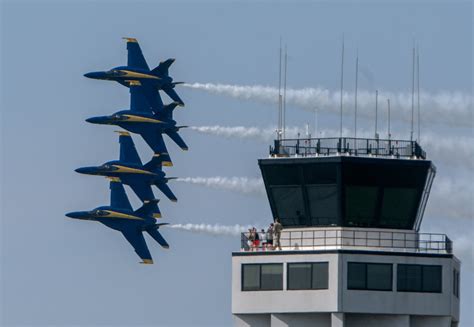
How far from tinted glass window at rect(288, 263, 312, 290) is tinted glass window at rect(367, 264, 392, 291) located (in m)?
2.74

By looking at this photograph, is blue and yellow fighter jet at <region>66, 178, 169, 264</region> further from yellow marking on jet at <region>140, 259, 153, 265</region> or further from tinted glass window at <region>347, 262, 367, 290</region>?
tinted glass window at <region>347, 262, 367, 290</region>

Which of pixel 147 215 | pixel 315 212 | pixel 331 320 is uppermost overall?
pixel 147 215

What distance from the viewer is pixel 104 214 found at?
149 metres

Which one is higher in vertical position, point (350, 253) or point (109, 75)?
point (109, 75)

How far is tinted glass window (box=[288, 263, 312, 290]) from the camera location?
80.7m

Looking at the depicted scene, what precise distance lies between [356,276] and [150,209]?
66249 millimetres

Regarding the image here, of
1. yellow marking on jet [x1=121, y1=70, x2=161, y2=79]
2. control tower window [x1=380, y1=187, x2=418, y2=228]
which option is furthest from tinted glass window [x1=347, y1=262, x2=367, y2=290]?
yellow marking on jet [x1=121, y1=70, x2=161, y2=79]

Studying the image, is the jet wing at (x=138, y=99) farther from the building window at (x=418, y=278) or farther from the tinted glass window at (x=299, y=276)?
the building window at (x=418, y=278)

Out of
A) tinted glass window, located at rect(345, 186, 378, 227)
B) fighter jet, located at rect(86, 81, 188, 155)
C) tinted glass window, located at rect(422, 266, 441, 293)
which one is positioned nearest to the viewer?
tinted glass window, located at rect(422, 266, 441, 293)

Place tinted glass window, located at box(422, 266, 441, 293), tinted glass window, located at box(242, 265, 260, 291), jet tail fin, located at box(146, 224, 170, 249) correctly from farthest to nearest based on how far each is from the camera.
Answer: jet tail fin, located at box(146, 224, 170, 249)
tinted glass window, located at box(242, 265, 260, 291)
tinted glass window, located at box(422, 266, 441, 293)

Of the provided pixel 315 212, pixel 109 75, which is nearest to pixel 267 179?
pixel 315 212

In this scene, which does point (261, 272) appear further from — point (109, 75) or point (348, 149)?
point (109, 75)

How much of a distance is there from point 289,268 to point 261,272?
1.45 m

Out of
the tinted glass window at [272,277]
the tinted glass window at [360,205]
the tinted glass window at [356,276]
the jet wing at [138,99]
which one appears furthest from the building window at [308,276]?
the jet wing at [138,99]
